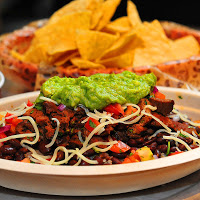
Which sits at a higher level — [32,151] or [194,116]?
[32,151]

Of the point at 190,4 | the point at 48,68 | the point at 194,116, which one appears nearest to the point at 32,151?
the point at 194,116

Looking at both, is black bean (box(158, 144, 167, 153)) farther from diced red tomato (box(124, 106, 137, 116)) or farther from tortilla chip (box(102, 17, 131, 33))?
tortilla chip (box(102, 17, 131, 33))

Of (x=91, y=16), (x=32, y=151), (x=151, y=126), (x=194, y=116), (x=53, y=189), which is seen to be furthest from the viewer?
(x=91, y=16)

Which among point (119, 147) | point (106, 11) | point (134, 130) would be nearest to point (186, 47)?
point (106, 11)

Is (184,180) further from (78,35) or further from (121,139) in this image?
(78,35)

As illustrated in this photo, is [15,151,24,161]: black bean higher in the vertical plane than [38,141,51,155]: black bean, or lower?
lower

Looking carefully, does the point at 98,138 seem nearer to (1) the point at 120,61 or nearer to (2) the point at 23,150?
(2) the point at 23,150

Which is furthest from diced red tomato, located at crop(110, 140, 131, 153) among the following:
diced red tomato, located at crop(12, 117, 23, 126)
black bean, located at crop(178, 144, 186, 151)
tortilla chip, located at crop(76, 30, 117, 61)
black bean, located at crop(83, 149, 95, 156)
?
tortilla chip, located at crop(76, 30, 117, 61)
